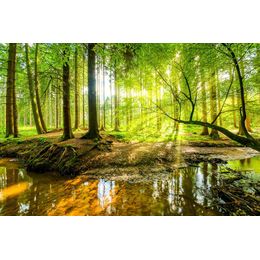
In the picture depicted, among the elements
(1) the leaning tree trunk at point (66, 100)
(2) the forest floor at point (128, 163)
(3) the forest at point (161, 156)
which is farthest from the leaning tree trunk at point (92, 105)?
(1) the leaning tree trunk at point (66, 100)

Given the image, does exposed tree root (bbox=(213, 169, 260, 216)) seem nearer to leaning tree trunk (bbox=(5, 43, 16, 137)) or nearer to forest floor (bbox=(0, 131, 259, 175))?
forest floor (bbox=(0, 131, 259, 175))

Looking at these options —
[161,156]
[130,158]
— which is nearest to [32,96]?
[130,158]

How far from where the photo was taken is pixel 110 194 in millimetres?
3186

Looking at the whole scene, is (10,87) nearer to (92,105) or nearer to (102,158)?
(92,105)

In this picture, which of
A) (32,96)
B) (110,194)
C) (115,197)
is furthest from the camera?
(32,96)

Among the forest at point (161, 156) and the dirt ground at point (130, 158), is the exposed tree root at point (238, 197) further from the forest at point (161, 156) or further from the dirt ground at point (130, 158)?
the dirt ground at point (130, 158)

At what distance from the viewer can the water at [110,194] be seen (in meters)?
2.72

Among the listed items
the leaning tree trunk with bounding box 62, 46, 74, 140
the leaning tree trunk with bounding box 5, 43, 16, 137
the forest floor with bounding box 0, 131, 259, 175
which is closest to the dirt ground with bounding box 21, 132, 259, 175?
the forest floor with bounding box 0, 131, 259, 175

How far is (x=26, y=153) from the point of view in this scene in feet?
19.7
